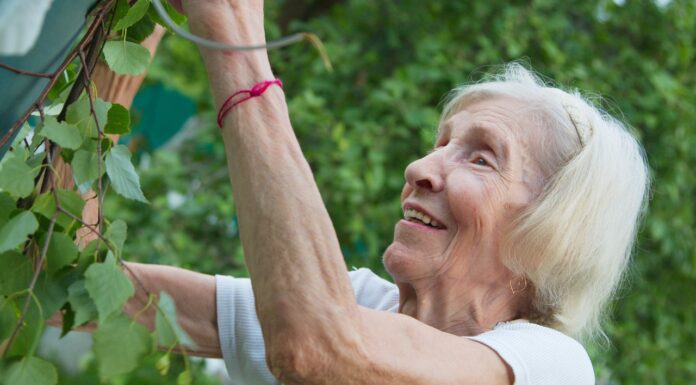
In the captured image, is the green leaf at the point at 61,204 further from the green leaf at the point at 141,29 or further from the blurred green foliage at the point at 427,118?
the blurred green foliage at the point at 427,118

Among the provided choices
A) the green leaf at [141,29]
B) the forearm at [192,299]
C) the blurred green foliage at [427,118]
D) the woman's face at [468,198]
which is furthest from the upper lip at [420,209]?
the blurred green foliage at [427,118]

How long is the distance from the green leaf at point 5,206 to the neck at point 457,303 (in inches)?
32.7

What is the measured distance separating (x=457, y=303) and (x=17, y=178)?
0.90m

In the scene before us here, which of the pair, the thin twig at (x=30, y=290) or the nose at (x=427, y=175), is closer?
A: the thin twig at (x=30, y=290)

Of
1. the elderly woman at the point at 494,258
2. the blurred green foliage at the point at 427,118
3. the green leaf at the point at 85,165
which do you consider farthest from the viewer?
the blurred green foliage at the point at 427,118

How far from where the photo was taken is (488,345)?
63.6 inches

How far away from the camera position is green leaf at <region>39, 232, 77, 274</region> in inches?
47.4

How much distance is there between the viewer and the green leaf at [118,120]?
1340 millimetres

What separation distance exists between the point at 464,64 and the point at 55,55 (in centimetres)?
315

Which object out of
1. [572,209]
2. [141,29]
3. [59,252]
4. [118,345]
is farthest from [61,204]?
[572,209]

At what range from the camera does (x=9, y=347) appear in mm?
1140

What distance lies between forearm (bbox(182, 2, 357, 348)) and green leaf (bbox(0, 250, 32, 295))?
0.26 m

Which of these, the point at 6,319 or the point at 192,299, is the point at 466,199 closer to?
the point at 192,299

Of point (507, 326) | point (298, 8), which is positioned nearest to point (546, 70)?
point (298, 8)
